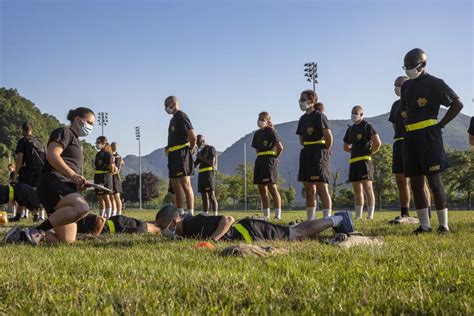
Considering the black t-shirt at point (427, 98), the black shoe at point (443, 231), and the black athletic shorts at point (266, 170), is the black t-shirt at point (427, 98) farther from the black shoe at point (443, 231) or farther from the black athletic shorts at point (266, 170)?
the black athletic shorts at point (266, 170)

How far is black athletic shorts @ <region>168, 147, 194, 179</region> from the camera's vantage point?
9906 mm

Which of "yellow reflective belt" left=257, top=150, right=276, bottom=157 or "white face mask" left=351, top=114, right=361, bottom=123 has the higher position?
"white face mask" left=351, top=114, right=361, bottom=123

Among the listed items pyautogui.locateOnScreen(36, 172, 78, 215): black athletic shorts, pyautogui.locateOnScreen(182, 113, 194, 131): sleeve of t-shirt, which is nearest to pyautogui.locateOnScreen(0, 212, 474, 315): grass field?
pyautogui.locateOnScreen(36, 172, 78, 215): black athletic shorts

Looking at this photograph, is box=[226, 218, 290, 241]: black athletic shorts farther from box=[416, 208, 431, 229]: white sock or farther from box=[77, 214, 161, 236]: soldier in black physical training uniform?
box=[416, 208, 431, 229]: white sock

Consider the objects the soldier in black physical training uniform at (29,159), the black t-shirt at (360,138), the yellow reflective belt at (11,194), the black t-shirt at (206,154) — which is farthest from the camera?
the black t-shirt at (206,154)

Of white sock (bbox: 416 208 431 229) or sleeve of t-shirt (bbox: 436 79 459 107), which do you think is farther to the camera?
white sock (bbox: 416 208 431 229)

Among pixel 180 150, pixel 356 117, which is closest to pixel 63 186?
Answer: pixel 180 150

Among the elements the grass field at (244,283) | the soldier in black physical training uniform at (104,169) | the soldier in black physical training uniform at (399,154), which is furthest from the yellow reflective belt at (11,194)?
the soldier in black physical training uniform at (399,154)

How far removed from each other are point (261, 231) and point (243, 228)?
241mm

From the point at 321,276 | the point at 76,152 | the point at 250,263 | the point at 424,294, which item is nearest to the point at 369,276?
the point at 321,276

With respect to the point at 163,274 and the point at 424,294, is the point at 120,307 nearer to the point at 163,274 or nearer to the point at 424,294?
the point at 163,274

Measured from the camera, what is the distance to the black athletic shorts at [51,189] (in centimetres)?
645

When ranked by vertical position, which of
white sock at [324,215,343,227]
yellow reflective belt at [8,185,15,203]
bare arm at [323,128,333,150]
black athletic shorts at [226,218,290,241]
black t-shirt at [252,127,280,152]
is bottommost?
black athletic shorts at [226,218,290,241]

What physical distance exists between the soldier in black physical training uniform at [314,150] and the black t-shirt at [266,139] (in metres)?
1.94
